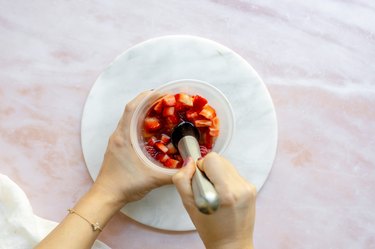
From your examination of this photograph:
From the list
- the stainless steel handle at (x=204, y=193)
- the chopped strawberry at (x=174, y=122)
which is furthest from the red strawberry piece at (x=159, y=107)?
the stainless steel handle at (x=204, y=193)

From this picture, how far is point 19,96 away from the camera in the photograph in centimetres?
85

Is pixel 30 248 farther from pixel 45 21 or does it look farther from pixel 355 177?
pixel 355 177

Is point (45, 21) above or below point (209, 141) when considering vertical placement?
above

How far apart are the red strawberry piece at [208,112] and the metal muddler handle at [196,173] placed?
3 centimetres

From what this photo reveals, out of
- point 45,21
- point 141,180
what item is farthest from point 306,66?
point 45,21

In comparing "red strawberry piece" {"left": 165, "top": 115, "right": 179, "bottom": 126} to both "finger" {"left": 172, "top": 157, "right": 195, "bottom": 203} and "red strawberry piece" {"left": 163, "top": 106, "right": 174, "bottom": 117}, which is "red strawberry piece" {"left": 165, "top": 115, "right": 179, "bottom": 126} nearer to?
"red strawberry piece" {"left": 163, "top": 106, "right": 174, "bottom": 117}

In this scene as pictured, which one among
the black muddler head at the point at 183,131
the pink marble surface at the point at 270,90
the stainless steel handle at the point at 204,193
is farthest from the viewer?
the pink marble surface at the point at 270,90

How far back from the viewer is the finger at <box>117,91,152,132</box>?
774 millimetres

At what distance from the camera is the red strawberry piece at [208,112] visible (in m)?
0.75

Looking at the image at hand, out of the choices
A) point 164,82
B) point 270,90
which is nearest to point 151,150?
point 164,82

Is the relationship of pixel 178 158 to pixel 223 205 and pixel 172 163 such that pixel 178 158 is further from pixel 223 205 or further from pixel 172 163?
pixel 223 205

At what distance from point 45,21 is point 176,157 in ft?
1.12

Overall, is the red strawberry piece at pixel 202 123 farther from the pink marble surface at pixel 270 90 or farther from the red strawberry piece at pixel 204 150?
the pink marble surface at pixel 270 90

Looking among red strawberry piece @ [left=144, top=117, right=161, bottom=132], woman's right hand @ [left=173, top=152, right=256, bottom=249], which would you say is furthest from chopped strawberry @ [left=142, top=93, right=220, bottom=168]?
woman's right hand @ [left=173, top=152, right=256, bottom=249]
